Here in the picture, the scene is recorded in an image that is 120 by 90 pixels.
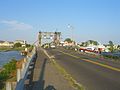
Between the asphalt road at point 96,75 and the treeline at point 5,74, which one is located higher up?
the asphalt road at point 96,75

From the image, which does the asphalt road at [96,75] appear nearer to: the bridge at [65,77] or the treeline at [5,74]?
the bridge at [65,77]

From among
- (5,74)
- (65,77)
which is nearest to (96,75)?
(65,77)

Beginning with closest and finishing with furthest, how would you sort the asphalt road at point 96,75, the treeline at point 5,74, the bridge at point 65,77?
the bridge at point 65,77
the asphalt road at point 96,75
the treeline at point 5,74

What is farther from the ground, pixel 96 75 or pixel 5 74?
pixel 96 75

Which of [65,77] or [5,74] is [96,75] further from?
[5,74]

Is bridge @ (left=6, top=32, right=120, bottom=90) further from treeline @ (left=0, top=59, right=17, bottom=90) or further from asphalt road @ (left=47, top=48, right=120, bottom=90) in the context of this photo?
treeline @ (left=0, top=59, right=17, bottom=90)

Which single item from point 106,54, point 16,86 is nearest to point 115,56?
point 106,54

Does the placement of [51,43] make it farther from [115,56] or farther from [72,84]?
[72,84]

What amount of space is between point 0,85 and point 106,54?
30552 mm

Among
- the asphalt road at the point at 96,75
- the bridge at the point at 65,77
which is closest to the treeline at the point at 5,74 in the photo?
the bridge at the point at 65,77

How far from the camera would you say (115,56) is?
139 feet

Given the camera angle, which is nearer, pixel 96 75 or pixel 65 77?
pixel 65 77

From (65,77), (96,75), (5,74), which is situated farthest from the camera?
(5,74)

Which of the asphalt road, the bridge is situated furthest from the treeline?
the asphalt road
